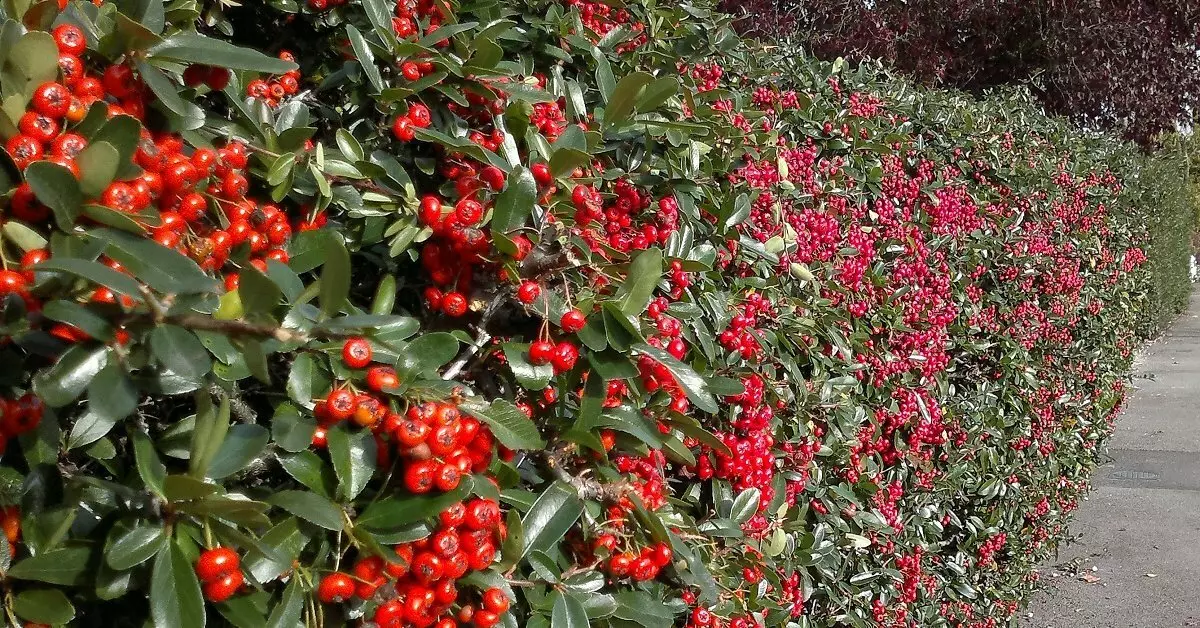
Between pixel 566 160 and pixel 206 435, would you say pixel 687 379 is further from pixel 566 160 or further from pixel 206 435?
pixel 206 435

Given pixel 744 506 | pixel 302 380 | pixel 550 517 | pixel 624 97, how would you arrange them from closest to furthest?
pixel 302 380, pixel 550 517, pixel 624 97, pixel 744 506

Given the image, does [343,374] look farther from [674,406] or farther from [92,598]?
[674,406]

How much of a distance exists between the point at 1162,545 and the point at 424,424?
5.87 meters

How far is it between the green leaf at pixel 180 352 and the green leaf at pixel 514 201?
20.3 inches

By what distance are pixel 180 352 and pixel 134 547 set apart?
23 cm

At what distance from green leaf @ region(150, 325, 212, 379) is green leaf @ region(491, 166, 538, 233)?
52 cm

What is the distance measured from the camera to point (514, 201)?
48.9 inches

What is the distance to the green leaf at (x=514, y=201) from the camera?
1236 millimetres

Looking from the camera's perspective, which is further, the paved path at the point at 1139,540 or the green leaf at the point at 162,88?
the paved path at the point at 1139,540

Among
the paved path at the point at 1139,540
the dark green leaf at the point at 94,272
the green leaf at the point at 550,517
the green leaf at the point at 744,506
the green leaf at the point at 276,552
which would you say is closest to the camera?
the dark green leaf at the point at 94,272

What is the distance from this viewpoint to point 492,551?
1.11m

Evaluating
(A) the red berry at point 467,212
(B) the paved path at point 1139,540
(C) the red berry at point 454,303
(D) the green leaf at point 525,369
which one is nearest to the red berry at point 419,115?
(A) the red berry at point 467,212

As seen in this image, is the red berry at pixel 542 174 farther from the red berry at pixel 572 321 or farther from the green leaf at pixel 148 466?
the green leaf at pixel 148 466

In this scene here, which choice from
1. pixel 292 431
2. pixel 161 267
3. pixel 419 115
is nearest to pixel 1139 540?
pixel 419 115
